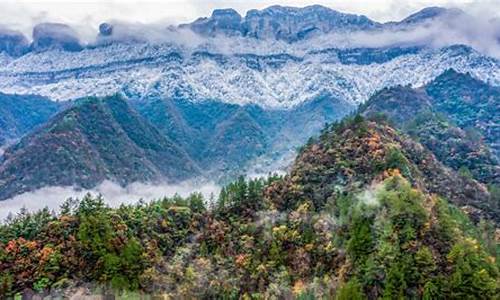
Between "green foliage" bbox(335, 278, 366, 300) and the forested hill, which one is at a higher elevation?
the forested hill

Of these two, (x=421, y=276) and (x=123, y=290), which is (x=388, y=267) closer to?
(x=421, y=276)

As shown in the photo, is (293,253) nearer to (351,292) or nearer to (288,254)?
(288,254)

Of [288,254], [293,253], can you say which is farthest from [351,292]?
[288,254]

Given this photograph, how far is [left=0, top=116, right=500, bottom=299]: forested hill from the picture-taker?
509 ft

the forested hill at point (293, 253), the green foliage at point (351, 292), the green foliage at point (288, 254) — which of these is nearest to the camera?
the green foliage at point (351, 292)

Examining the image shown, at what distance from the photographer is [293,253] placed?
184 metres

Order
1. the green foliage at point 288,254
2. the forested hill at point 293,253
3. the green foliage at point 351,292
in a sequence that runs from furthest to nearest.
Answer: the forested hill at point 293,253, the green foliage at point 288,254, the green foliage at point 351,292

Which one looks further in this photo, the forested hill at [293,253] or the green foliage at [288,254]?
the forested hill at [293,253]

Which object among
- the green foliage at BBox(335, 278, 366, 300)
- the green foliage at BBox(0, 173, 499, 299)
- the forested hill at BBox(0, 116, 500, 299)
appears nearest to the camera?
the green foliage at BBox(335, 278, 366, 300)

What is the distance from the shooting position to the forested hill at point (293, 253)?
6107 inches

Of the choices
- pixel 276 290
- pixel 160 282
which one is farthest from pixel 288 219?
pixel 160 282

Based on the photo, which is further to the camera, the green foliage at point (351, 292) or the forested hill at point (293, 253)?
the forested hill at point (293, 253)

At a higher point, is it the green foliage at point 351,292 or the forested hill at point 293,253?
the forested hill at point 293,253

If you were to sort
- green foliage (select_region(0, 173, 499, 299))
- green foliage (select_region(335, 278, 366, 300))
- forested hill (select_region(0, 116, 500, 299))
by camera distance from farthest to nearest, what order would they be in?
forested hill (select_region(0, 116, 500, 299)) < green foliage (select_region(0, 173, 499, 299)) < green foliage (select_region(335, 278, 366, 300))
